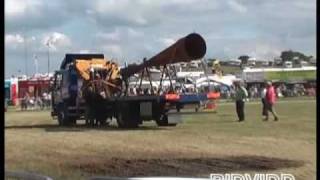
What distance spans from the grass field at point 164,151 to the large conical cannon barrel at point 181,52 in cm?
157

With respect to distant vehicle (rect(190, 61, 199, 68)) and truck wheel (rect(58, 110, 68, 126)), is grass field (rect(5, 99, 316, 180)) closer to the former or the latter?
distant vehicle (rect(190, 61, 199, 68))

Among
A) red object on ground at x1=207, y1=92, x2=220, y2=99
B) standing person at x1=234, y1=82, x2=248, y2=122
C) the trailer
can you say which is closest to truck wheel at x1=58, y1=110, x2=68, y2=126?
the trailer

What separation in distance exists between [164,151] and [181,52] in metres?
4.19

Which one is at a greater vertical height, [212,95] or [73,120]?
[212,95]

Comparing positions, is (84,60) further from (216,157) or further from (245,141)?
(216,157)

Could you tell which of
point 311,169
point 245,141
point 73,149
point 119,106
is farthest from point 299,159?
point 119,106

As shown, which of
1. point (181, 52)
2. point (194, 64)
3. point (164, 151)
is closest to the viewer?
point (164, 151)

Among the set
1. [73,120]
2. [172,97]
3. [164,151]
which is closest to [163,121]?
[172,97]

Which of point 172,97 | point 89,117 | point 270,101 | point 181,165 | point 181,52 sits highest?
point 181,52

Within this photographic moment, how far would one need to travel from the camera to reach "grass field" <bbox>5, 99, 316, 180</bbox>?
9305 mm

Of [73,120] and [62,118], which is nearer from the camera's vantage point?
[73,120]

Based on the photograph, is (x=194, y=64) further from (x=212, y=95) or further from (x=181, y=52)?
(x=212, y=95)

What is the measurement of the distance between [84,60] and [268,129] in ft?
17.5

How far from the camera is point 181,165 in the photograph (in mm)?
9789
